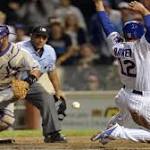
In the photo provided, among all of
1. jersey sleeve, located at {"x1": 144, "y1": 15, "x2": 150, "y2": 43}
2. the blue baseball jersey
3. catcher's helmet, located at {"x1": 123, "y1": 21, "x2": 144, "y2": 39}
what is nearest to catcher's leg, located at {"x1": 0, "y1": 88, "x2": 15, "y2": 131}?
the blue baseball jersey

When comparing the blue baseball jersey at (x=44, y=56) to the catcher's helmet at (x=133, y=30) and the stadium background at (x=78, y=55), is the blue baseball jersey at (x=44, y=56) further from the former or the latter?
the stadium background at (x=78, y=55)

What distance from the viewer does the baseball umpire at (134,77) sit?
34.3 feet

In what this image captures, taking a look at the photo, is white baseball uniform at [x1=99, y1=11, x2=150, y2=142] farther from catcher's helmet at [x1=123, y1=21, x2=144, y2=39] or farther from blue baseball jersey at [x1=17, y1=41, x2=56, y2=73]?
blue baseball jersey at [x1=17, y1=41, x2=56, y2=73]

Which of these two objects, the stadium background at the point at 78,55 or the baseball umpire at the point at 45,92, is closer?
the baseball umpire at the point at 45,92

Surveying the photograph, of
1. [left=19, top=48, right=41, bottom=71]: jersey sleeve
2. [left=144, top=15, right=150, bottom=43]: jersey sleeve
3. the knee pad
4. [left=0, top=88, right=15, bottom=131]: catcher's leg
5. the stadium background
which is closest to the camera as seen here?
[left=144, top=15, right=150, bottom=43]: jersey sleeve

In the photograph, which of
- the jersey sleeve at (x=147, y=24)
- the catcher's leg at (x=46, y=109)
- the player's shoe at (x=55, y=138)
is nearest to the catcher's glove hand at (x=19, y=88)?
the catcher's leg at (x=46, y=109)

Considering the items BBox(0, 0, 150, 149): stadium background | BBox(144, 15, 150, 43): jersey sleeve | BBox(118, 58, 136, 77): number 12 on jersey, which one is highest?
BBox(144, 15, 150, 43): jersey sleeve

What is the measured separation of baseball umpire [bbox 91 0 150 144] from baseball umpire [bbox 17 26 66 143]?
3.06ft

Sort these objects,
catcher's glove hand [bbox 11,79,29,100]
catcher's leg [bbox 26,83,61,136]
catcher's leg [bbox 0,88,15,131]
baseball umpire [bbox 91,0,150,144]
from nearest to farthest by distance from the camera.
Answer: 1. baseball umpire [bbox 91,0,150,144]
2. catcher's glove hand [bbox 11,79,29,100]
3. catcher's leg [bbox 0,88,15,131]
4. catcher's leg [bbox 26,83,61,136]

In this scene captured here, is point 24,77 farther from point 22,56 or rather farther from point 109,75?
point 109,75

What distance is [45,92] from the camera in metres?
11.8

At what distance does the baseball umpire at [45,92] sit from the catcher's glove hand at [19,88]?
658 millimetres

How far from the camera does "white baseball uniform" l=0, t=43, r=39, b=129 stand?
11.0m

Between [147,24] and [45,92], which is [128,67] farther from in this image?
[45,92]
